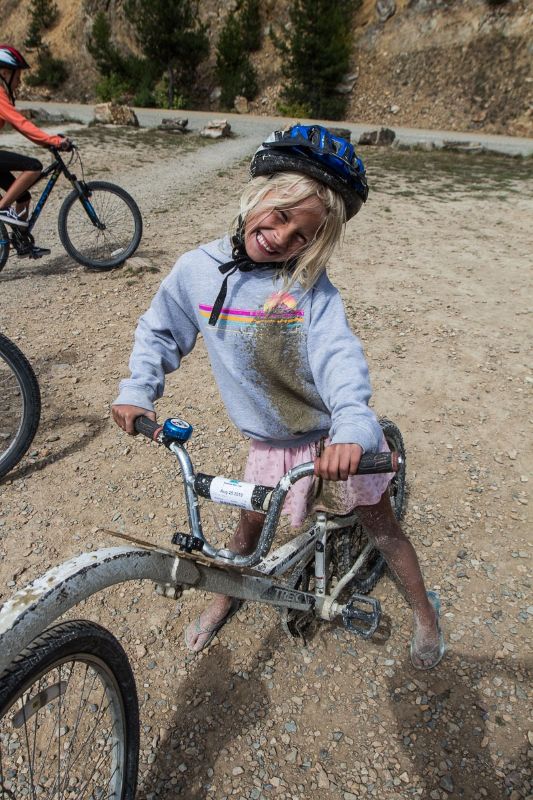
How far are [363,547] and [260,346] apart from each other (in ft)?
4.16

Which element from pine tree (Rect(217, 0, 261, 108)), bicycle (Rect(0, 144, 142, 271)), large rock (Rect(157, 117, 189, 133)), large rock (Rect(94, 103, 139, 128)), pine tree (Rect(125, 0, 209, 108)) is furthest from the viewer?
pine tree (Rect(125, 0, 209, 108))

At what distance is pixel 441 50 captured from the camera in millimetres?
26109

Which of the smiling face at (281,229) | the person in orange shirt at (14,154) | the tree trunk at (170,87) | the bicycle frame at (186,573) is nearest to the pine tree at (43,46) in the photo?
the tree trunk at (170,87)

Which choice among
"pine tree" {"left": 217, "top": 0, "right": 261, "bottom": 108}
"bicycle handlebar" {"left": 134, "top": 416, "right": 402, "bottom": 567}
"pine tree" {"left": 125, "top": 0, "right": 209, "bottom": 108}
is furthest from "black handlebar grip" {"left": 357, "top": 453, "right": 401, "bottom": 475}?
"pine tree" {"left": 125, "top": 0, "right": 209, "bottom": 108}

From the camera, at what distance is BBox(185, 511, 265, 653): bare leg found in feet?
7.82

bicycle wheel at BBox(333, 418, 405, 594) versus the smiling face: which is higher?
the smiling face

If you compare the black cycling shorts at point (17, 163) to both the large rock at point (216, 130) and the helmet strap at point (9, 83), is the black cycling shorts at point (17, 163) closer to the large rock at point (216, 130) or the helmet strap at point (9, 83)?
→ the helmet strap at point (9, 83)

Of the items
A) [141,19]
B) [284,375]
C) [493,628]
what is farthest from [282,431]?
[141,19]

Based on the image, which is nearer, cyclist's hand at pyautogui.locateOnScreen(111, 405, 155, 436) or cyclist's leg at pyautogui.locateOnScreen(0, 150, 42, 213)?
cyclist's hand at pyautogui.locateOnScreen(111, 405, 155, 436)

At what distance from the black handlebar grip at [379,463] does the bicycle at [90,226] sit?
5.68 m

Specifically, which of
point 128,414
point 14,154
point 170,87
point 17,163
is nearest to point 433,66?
point 170,87

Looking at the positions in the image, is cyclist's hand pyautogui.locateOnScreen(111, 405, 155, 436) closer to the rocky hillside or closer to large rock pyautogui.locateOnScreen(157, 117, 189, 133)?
large rock pyautogui.locateOnScreen(157, 117, 189, 133)

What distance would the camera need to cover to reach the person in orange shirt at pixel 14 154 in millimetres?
5594

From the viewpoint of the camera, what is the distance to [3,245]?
6113 mm
